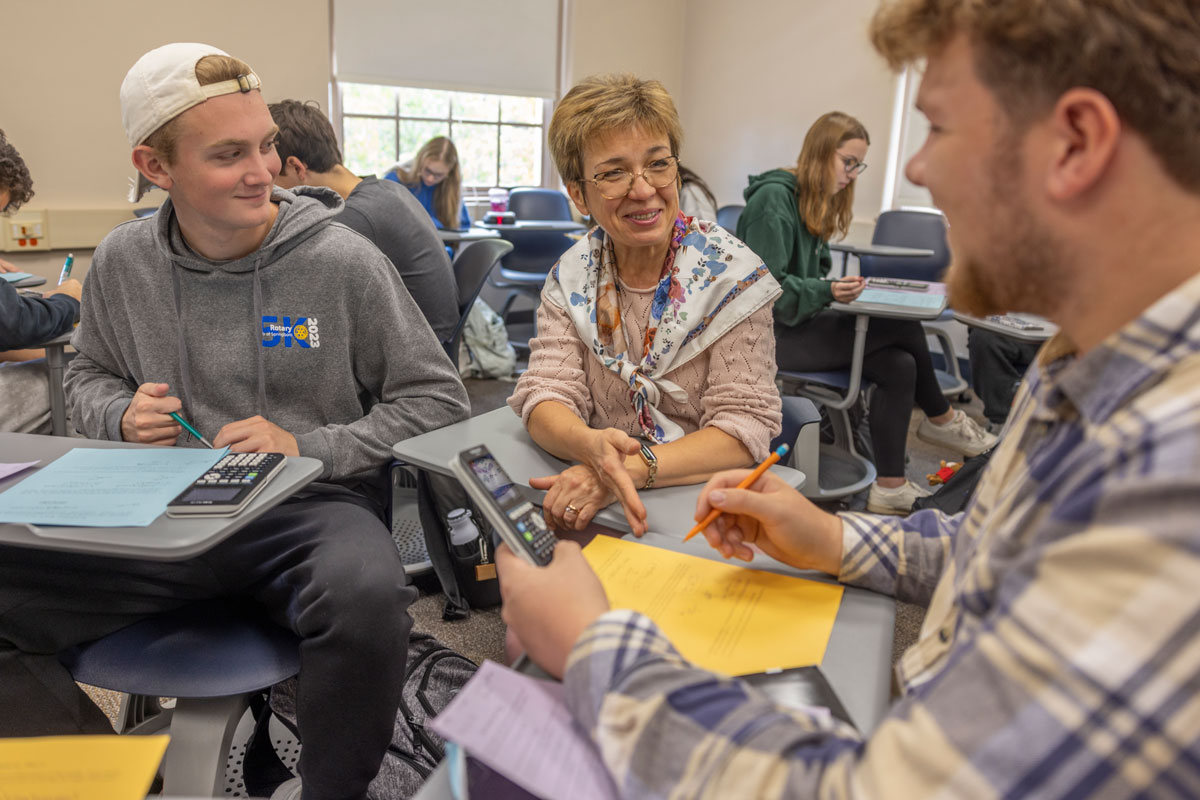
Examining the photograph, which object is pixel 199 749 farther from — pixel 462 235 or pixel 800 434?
pixel 462 235

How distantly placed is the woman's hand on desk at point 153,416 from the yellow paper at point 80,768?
0.77 meters

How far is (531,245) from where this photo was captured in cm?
570

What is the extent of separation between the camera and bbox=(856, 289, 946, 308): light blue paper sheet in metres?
2.80

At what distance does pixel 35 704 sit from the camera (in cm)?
119

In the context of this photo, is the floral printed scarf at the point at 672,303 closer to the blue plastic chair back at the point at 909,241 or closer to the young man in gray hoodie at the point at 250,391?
the young man in gray hoodie at the point at 250,391

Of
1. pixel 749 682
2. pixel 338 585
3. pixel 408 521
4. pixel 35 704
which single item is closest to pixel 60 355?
pixel 408 521

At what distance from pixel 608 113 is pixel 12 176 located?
211 centimetres

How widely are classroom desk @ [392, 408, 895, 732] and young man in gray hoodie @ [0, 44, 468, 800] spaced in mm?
119

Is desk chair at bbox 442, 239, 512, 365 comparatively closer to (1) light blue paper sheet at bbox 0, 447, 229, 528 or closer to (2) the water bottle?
(2) the water bottle

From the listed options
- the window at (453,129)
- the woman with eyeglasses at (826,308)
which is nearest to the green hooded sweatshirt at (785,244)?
the woman with eyeglasses at (826,308)

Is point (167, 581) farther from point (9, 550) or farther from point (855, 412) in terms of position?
point (855, 412)

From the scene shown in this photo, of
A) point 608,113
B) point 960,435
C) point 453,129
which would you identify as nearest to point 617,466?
point 608,113

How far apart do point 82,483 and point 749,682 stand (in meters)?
0.90

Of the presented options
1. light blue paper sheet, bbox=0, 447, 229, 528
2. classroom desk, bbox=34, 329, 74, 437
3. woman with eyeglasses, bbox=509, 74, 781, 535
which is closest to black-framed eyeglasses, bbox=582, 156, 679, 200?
woman with eyeglasses, bbox=509, 74, 781, 535
